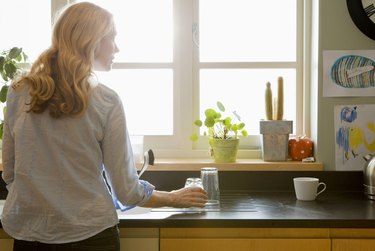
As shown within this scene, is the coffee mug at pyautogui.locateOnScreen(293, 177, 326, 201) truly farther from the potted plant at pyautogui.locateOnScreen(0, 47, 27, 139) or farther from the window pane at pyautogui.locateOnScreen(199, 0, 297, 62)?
the potted plant at pyautogui.locateOnScreen(0, 47, 27, 139)

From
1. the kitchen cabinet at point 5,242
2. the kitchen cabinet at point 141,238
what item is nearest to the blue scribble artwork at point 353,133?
the kitchen cabinet at point 141,238

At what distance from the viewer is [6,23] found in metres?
2.48

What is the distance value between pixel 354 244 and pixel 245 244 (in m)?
0.36

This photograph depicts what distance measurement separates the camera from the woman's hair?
1229 millimetres

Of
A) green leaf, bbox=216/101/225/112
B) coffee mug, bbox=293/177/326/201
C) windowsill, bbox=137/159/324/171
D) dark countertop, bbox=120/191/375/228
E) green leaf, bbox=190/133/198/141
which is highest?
green leaf, bbox=216/101/225/112

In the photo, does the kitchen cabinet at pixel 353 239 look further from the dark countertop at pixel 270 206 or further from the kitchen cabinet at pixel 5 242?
the kitchen cabinet at pixel 5 242

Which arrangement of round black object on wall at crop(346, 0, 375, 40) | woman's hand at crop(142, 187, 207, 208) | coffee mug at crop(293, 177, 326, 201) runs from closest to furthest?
woman's hand at crop(142, 187, 207, 208) < coffee mug at crop(293, 177, 326, 201) < round black object on wall at crop(346, 0, 375, 40)

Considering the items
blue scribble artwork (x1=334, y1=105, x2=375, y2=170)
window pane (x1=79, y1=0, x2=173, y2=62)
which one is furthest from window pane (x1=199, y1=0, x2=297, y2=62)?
blue scribble artwork (x1=334, y1=105, x2=375, y2=170)

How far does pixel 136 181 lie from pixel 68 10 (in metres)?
0.52

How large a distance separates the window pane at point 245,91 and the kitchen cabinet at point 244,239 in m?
0.88

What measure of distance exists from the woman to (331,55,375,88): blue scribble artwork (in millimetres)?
1218

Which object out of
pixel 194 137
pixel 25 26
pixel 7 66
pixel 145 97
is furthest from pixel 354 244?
pixel 25 26

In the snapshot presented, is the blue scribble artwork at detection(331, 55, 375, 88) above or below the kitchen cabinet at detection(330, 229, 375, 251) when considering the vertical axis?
above

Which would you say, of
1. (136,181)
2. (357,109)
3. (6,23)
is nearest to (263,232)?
(136,181)
